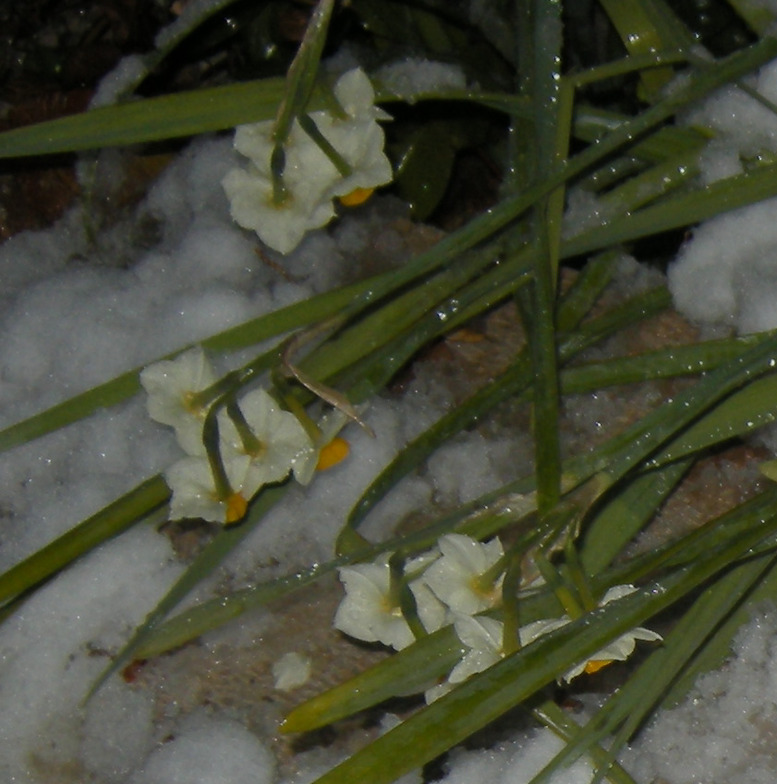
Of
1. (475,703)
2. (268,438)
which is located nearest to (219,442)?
→ (268,438)

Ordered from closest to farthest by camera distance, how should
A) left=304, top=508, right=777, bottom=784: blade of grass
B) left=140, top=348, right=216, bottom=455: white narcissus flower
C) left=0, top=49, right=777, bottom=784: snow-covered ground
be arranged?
left=304, top=508, right=777, bottom=784: blade of grass
left=140, top=348, right=216, bottom=455: white narcissus flower
left=0, top=49, right=777, bottom=784: snow-covered ground

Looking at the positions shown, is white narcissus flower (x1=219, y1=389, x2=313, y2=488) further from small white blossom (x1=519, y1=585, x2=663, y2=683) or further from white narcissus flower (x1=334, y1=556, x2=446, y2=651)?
small white blossom (x1=519, y1=585, x2=663, y2=683)

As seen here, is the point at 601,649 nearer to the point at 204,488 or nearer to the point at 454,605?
the point at 454,605

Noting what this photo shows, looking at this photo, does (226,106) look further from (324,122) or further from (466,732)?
(466,732)

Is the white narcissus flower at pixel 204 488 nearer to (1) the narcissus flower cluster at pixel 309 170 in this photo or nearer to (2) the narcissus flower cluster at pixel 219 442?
(2) the narcissus flower cluster at pixel 219 442

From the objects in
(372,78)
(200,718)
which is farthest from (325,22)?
(200,718)

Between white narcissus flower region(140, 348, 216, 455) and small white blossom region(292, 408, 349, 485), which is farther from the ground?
white narcissus flower region(140, 348, 216, 455)

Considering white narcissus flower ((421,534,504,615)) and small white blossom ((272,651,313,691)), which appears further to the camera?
small white blossom ((272,651,313,691))

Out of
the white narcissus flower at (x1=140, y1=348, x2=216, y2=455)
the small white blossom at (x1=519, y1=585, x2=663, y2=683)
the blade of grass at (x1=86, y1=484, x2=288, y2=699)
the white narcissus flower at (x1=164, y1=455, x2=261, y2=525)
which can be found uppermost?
the white narcissus flower at (x1=140, y1=348, x2=216, y2=455)

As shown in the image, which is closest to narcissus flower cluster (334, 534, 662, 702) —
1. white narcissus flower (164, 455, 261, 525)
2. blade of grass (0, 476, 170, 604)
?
white narcissus flower (164, 455, 261, 525)
